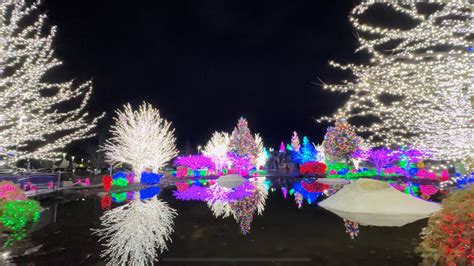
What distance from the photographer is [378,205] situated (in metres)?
11.0

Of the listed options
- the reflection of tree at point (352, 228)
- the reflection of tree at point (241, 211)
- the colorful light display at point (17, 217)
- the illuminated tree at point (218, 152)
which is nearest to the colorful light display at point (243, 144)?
the illuminated tree at point (218, 152)

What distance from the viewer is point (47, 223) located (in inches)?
386

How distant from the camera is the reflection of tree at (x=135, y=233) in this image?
6.34 meters

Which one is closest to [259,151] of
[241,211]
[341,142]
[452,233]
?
[341,142]

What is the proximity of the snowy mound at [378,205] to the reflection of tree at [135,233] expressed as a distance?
6.40 m

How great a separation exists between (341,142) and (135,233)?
1525 inches

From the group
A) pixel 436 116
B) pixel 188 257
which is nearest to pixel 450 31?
pixel 436 116

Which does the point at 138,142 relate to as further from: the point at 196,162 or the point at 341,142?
the point at 341,142

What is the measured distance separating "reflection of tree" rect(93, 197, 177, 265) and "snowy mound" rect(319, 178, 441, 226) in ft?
21.0

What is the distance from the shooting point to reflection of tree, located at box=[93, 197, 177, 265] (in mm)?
6345

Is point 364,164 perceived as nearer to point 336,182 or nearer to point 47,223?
point 336,182

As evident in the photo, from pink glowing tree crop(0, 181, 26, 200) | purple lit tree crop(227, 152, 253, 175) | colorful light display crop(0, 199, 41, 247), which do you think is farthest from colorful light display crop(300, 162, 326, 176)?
pink glowing tree crop(0, 181, 26, 200)

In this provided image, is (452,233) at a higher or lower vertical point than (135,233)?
higher

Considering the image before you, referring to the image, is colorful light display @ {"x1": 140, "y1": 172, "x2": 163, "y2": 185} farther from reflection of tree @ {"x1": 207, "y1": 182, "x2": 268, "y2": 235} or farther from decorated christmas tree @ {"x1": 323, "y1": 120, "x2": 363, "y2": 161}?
decorated christmas tree @ {"x1": 323, "y1": 120, "x2": 363, "y2": 161}
